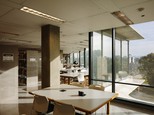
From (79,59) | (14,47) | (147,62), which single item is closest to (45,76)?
(147,62)

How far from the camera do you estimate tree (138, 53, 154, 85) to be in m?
4.07

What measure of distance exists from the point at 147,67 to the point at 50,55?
3.10m

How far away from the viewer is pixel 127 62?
469cm

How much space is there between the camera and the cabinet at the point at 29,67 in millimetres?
8015

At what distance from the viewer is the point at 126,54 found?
475 centimetres

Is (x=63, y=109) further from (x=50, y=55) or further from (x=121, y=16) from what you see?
(x=121, y=16)

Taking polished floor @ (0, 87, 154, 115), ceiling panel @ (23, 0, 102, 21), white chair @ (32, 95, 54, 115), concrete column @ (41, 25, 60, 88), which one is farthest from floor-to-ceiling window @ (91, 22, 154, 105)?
white chair @ (32, 95, 54, 115)

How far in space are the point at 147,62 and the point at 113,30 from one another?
1598mm

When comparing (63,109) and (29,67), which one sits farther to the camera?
(29,67)

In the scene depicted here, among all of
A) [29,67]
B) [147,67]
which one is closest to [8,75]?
[29,67]

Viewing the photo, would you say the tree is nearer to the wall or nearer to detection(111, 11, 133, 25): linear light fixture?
detection(111, 11, 133, 25): linear light fixture

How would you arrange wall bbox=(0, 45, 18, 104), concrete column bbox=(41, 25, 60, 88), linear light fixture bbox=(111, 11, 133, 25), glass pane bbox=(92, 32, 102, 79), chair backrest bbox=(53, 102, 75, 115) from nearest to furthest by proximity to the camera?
chair backrest bbox=(53, 102, 75, 115)
linear light fixture bbox=(111, 11, 133, 25)
concrete column bbox=(41, 25, 60, 88)
glass pane bbox=(92, 32, 102, 79)
wall bbox=(0, 45, 18, 104)

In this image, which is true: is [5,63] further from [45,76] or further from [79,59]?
[79,59]

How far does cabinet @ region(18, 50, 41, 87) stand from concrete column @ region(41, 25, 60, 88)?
4.75 m
